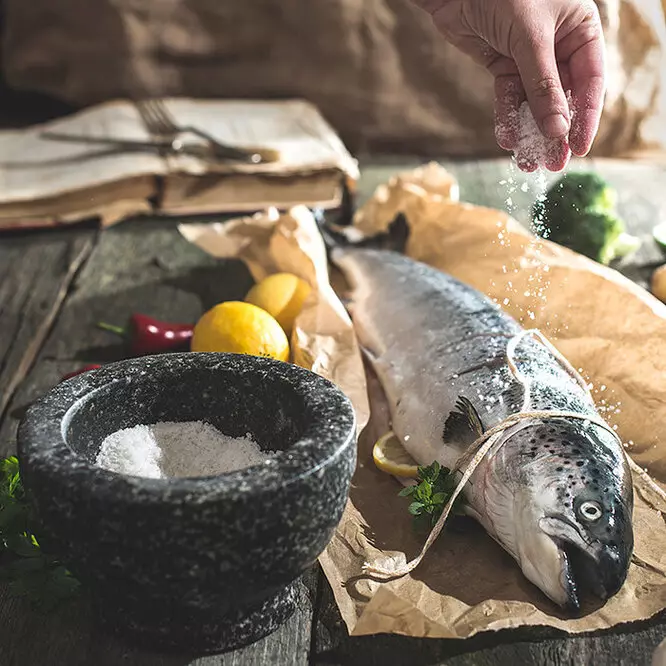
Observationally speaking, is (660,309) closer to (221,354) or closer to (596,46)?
(596,46)

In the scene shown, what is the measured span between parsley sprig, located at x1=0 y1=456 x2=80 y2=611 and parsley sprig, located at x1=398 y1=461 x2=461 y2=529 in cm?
52

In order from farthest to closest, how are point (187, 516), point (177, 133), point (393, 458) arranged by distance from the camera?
point (177, 133) < point (393, 458) < point (187, 516)

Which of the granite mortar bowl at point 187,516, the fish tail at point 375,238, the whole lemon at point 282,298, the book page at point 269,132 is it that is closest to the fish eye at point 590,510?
the granite mortar bowl at point 187,516

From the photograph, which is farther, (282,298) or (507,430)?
(282,298)

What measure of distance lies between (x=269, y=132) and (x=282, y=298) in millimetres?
1318

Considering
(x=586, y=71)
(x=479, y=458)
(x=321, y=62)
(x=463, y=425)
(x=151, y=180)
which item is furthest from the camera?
(x=321, y=62)

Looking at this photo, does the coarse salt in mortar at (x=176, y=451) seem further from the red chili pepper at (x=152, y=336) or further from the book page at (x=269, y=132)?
the book page at (x=269, y=132)

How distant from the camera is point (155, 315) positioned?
2316 mm

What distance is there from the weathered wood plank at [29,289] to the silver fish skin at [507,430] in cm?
75

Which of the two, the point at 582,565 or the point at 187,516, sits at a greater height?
the point at 187,516

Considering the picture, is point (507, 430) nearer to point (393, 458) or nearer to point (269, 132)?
point (393, 458)

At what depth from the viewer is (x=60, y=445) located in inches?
45.5

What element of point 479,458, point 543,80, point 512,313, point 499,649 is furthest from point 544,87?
point 499,649

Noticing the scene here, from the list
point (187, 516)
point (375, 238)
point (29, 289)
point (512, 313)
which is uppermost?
point (187, 516)
